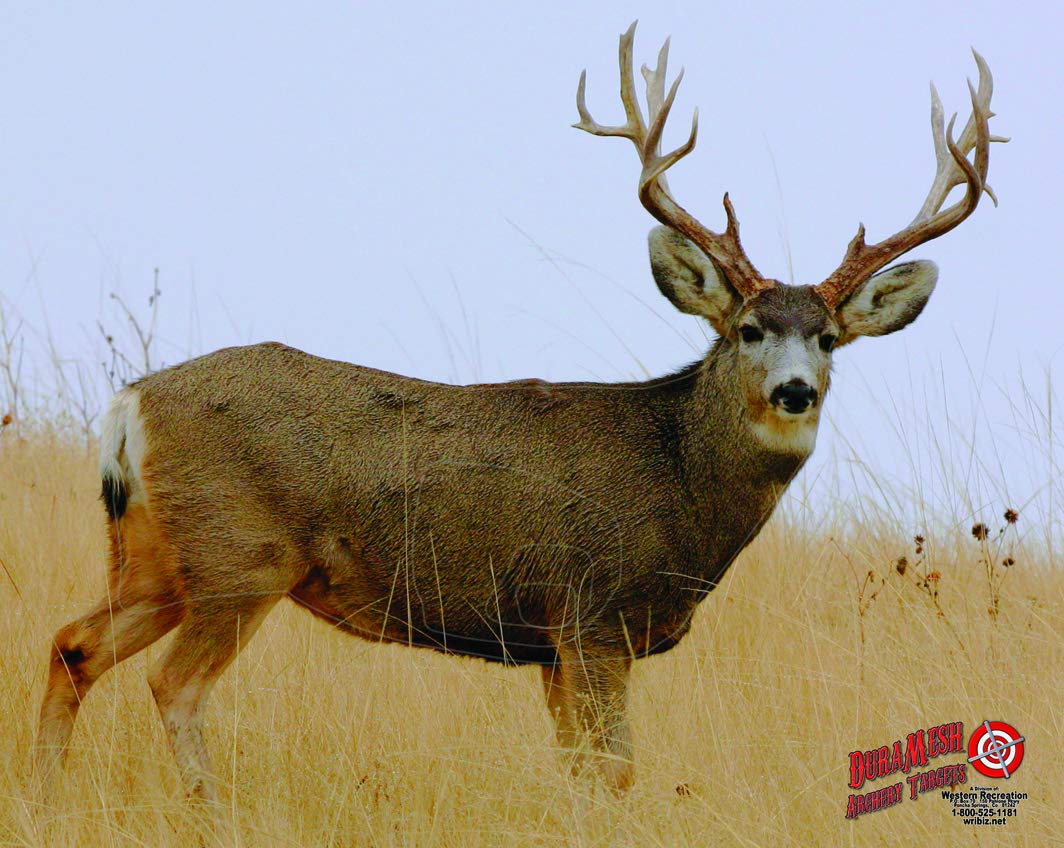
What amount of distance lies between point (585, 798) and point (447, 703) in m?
1.38

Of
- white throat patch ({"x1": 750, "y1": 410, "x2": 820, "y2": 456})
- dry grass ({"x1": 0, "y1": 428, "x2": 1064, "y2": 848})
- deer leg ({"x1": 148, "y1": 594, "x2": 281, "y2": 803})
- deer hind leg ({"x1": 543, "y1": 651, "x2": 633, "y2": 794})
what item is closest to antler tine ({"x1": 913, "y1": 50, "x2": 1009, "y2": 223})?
white throat patch ({"x1": 750, "y1": 410, "x2": 820, "y2": 456})

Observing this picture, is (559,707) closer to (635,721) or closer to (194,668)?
(635,721)

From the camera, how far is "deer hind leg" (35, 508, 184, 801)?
5.32 meters

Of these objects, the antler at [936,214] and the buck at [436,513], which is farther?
the antler at [936,214]

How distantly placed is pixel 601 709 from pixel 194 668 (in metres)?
1.44

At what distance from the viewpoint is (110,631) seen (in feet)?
17.5

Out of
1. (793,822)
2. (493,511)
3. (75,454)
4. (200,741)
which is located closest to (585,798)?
(793,822)

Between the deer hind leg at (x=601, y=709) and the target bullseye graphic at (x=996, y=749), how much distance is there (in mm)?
1207

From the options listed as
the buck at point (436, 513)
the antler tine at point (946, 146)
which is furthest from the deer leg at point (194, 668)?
the antler tine at point (946, 146)

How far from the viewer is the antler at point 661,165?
5.69m

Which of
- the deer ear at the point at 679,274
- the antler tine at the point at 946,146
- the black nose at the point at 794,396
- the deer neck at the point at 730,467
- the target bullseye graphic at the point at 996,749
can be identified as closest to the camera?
the target bullseye graphic at the point at 996,749

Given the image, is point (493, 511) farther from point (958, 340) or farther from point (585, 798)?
point (958, 340)

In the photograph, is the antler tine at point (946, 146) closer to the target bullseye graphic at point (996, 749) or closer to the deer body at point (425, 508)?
the deer body at point (425, 508)

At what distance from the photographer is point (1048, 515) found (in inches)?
312
